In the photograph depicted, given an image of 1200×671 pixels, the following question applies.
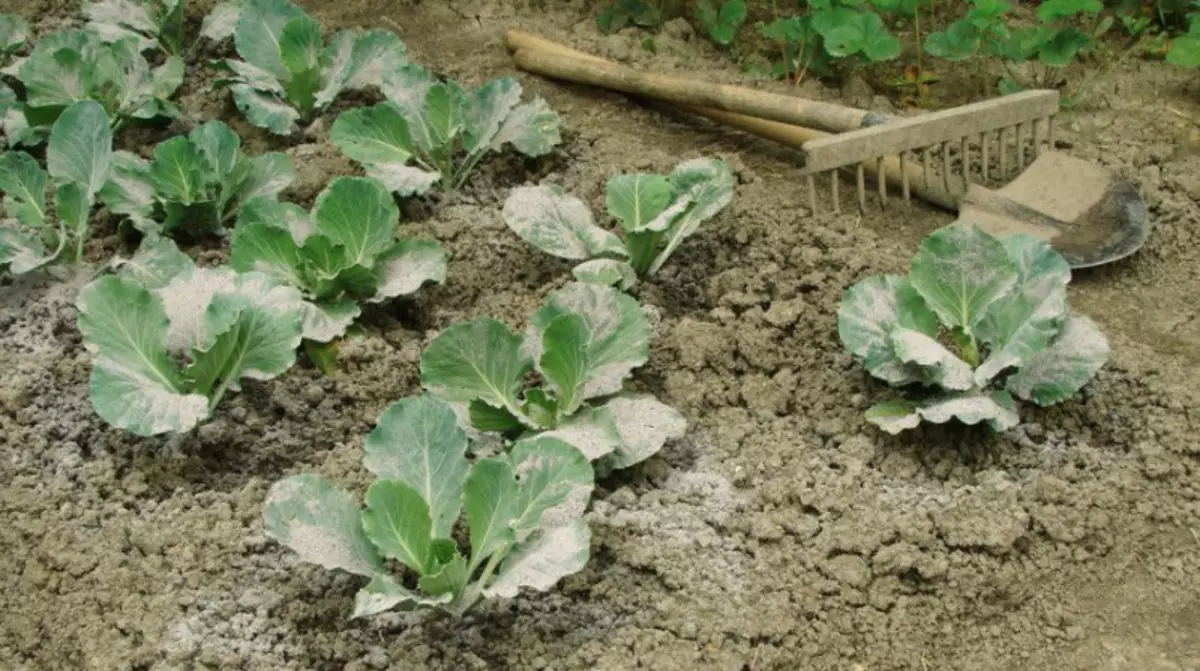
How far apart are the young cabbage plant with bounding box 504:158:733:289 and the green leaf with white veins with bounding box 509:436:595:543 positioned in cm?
64

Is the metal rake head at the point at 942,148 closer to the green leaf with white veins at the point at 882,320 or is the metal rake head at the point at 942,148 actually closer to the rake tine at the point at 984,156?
the rake tine at the point at 984,156

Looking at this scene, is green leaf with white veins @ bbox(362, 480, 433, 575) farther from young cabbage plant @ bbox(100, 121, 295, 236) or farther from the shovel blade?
the shovel blade

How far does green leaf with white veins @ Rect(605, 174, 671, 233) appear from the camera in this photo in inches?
115

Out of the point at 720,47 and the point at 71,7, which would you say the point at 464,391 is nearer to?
the point at 720,47

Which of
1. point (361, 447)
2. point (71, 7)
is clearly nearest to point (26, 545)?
point (361, 447)

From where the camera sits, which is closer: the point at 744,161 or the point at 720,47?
the point at 744,161

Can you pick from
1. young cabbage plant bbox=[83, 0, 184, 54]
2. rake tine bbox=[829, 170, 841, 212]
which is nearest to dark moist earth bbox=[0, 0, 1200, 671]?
rake tine bbox=[829, 170, 841, 212]

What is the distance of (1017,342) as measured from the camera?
253 cm

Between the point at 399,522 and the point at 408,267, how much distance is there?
2.81ft

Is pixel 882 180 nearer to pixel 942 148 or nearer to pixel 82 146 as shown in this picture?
pixel 942 148

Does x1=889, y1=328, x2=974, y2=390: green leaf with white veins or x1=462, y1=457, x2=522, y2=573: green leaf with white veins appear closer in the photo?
x1=462, y1=457, x2=522, y2=573: green leaf with white veins

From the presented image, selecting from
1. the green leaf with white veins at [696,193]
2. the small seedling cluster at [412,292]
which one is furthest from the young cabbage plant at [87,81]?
the green leaf with white veins at [696,193]

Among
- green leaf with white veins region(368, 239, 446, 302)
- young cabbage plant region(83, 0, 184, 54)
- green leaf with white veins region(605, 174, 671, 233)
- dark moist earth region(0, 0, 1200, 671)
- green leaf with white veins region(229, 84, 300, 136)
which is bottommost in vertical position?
dark moist earth region(0, 0, 1200, 671)

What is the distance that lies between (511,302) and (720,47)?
4.24 ft
